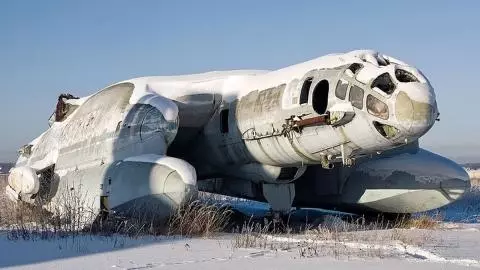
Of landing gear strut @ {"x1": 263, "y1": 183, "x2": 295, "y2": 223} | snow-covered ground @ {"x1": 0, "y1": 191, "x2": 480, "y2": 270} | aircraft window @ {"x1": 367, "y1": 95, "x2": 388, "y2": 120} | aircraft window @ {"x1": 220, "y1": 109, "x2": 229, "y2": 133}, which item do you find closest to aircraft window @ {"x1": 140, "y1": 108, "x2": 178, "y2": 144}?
aircraft window @ {"x1": 220, "y1": 109, "x2": 229, "y2": 133}

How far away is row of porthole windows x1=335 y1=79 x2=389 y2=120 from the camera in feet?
27.4

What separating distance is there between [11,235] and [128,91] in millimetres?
4935

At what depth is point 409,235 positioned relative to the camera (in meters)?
9.09

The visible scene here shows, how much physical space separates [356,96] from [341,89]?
28 cm

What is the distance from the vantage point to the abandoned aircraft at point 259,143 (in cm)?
867

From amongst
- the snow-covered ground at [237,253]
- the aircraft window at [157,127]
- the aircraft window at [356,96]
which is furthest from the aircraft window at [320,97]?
the aircraft window at [157,127]

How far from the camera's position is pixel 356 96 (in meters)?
8.65

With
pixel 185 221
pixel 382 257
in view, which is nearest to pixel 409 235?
pixel 382 257

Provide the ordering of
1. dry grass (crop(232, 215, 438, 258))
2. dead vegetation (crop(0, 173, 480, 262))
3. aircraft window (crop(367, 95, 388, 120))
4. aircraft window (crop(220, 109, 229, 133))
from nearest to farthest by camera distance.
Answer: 1. dry grass (crop(232, 215, 438, 258))
2. dead vegetation (crop(0, 173, 480, 262))
3. aircraft window (crop(367, 95, 388, 120))
4. aircraft window (crop(220, 109, 229, 133))

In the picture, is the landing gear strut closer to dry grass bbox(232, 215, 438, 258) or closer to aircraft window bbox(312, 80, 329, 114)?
dry grass bbox(232, 215, 438, 258)

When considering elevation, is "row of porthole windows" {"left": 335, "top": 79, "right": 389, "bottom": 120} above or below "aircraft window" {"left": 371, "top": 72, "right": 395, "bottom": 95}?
below

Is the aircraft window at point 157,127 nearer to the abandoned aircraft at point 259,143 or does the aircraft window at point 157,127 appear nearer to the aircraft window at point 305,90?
the abandoned aircraft at point 259,143

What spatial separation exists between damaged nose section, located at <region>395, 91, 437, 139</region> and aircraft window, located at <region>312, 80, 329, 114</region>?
1.41 m

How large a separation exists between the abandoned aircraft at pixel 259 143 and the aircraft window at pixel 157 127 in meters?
0.02
